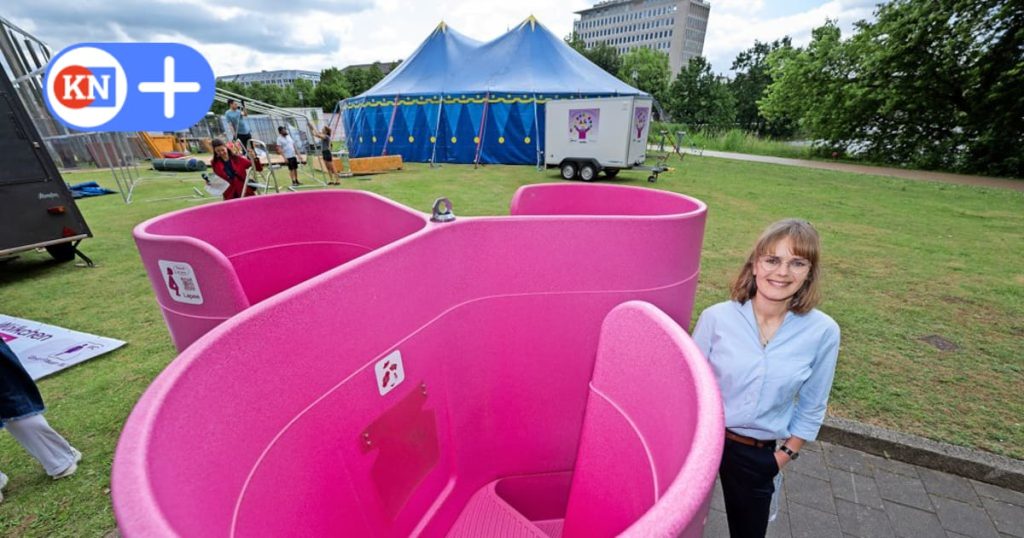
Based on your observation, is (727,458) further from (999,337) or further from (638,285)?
(999,337)

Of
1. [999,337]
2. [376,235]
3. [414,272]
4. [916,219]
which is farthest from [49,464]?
[916,219]

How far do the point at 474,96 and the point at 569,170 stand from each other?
19.6 feet

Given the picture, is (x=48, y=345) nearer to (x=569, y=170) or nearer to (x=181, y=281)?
(x=181, y=281)

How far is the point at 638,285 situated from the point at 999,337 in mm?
4756

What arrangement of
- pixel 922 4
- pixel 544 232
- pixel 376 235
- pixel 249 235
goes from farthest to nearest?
pixel 922 4
pixel 249 235
pixel 376 235
pixel 544 232

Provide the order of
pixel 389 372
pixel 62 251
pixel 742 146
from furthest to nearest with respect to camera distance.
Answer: pixel 742 146 < pixel 62 251 < pixel 389 372

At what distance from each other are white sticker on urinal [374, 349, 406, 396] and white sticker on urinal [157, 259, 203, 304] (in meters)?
1.84

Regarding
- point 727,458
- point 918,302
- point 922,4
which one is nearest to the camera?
point 727,458

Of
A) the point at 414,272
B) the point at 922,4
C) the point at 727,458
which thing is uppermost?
the point at 922,4

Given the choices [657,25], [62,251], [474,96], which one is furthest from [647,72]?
→ [62,251]

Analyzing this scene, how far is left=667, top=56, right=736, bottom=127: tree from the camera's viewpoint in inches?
1838

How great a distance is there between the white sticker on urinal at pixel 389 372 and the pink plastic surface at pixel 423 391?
0.10 feet

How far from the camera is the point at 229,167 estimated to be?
7195mm

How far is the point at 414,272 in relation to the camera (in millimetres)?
2006
